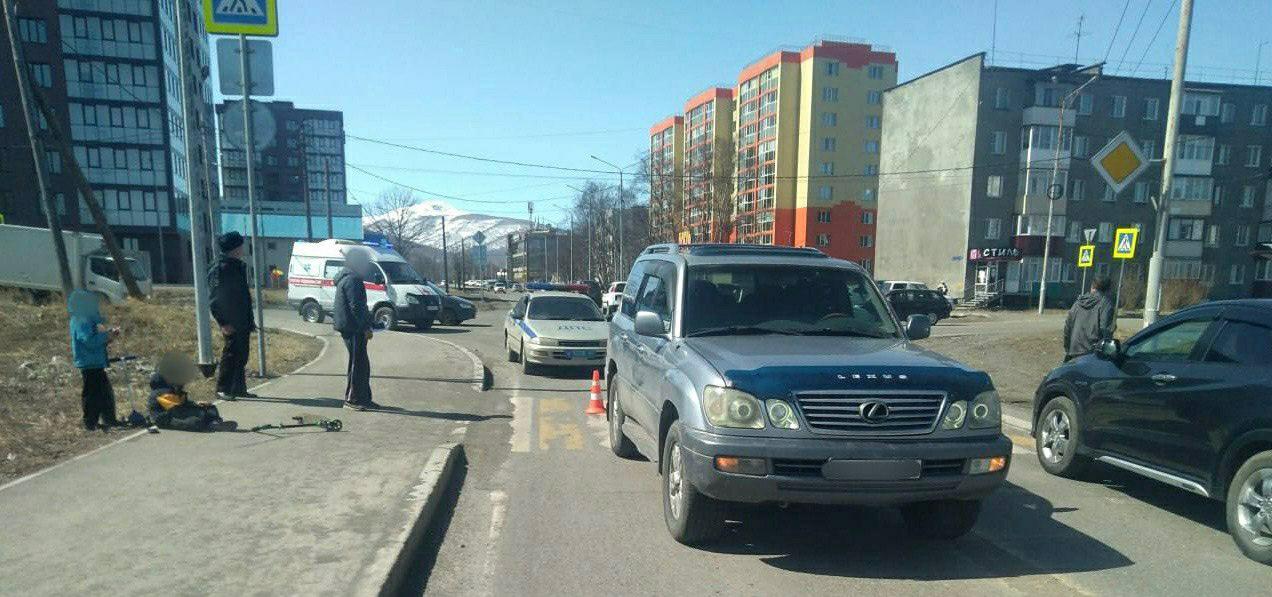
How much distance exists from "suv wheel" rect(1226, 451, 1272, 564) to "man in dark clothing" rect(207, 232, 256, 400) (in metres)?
9.10

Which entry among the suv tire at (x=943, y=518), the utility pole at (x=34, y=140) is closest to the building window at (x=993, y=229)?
the suv tire at (x=943, y=518)

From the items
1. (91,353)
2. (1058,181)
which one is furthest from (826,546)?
(1058,181)

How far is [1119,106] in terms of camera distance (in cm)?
4794

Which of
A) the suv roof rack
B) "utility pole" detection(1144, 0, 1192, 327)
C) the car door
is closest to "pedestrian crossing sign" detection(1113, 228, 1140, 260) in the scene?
"utility pole" detection(1144, 0, 1192, 327)

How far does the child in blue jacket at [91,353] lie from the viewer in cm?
611

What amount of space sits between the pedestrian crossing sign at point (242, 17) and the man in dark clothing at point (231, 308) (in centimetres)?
301

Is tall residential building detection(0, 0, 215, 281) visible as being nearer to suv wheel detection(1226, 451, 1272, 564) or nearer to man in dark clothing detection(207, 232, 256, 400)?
man in dark clothing detection(207, 232, 256, 400)

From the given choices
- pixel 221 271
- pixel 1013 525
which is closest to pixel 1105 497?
pixel 1013 525

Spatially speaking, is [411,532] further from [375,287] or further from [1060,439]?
[375,287]

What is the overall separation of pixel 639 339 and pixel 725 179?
50.3 meters

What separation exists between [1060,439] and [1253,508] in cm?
191

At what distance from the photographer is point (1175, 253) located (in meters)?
50.8

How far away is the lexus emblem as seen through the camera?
149 inches

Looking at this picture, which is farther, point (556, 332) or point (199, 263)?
point (556, 332)
